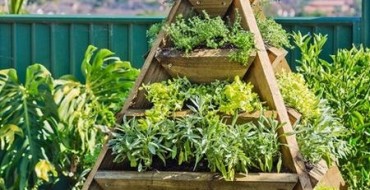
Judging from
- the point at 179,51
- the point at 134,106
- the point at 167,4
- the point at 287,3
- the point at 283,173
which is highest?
the point at 287,3

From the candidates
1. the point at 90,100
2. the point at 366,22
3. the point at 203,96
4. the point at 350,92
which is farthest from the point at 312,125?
the point at 90,100

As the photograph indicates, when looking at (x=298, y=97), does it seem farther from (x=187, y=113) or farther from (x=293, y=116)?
(x=187, y=113)

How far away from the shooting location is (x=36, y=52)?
5887mm

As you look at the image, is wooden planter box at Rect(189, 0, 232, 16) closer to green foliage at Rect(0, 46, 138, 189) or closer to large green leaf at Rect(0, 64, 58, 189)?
green foliage at Rect(0, 46, 138, 189)

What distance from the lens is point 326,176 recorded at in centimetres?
412

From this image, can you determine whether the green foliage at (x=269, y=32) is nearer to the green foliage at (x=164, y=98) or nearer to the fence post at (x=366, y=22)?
the green foliage at (x=164, y=98)

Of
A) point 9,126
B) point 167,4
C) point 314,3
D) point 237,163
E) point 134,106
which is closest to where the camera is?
point 237,163

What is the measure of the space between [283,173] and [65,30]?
8.66ft

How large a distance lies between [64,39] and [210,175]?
2.44 metres

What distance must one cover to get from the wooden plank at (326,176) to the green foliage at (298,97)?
0.91ft

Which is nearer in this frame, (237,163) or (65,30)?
(237,163)

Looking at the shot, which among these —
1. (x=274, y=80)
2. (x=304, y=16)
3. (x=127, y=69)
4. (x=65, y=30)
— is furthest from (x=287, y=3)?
(x=274, y=80)

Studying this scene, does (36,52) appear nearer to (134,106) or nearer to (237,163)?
(134,106)

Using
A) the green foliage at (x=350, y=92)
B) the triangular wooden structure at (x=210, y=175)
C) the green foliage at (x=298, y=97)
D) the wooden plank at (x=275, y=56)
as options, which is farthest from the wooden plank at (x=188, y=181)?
the green foliage at (x=350, y=92)
